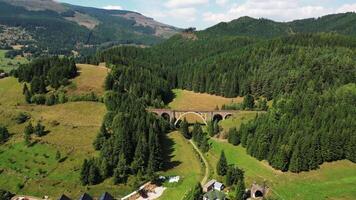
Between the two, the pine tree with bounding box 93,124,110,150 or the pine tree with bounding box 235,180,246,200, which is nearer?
the pine tree with bounding box 235,180,246,200

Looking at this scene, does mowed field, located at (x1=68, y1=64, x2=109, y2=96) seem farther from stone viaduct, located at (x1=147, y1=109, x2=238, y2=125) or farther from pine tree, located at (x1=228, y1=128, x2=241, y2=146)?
pine tree, located at (x1=228, y1=128, x2=241, y2=146)

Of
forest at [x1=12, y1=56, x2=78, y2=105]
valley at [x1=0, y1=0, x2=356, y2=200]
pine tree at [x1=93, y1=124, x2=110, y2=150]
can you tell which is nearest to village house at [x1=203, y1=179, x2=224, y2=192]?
valley at [x1=0, y1=0, x2=356, y2=200]

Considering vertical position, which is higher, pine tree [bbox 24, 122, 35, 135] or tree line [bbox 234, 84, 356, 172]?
tree line [bbox 234, 84, 356, 172]

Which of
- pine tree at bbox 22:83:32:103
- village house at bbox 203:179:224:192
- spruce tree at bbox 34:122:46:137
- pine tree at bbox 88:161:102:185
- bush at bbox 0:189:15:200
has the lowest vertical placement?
bush at bbox 0:189:15:200

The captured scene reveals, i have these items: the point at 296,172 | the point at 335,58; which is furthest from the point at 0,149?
the point at 335,58

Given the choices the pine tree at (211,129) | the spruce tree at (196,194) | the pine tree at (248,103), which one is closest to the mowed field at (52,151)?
the spruce tree at (196,194)

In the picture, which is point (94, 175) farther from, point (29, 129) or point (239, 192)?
point (239, 192)

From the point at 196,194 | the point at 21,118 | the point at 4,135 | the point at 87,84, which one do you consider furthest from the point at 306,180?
the point at 87,84
